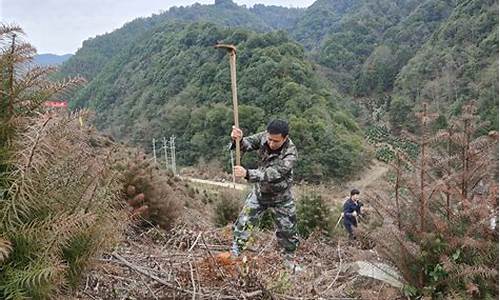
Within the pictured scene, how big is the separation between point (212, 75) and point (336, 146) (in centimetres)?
1498

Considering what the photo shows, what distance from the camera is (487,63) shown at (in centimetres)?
4381

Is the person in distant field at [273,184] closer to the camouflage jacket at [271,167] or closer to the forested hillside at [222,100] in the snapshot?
the camouflage jacket at [271,167]

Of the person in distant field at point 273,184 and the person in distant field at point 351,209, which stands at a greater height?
the person in distant field at point 273,184

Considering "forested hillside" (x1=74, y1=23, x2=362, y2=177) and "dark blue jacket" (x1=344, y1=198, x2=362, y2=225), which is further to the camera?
"forested hillside" (x1=74, y1=23, x2=362, y2=177)

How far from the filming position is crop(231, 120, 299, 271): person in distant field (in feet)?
15.6

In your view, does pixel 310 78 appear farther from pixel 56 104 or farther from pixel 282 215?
pixel 56 104

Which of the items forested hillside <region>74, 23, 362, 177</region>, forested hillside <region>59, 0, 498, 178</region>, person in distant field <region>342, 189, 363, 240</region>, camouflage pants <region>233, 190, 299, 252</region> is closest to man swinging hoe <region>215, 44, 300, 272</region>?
camouflage pants <region>233, 190, 299, 252</region>

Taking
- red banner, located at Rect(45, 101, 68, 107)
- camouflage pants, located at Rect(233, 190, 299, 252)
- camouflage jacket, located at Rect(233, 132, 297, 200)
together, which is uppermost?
red banner, located at Rect(45, 101, 68, 107)

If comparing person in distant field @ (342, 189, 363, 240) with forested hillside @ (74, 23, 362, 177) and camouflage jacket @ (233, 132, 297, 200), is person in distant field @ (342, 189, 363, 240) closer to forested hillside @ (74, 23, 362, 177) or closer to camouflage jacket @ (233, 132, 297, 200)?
camouflage jacket @ (233, 132, 297, 200)

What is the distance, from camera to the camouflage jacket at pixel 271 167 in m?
4.73

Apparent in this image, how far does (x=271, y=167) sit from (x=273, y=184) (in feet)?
0.71

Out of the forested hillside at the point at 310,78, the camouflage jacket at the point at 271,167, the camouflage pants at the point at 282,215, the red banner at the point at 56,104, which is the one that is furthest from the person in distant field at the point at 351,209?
the forested hillside at the point at 310,78

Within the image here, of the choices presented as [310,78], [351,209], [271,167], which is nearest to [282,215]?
[271,167]

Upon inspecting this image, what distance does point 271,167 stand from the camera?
4.81m
